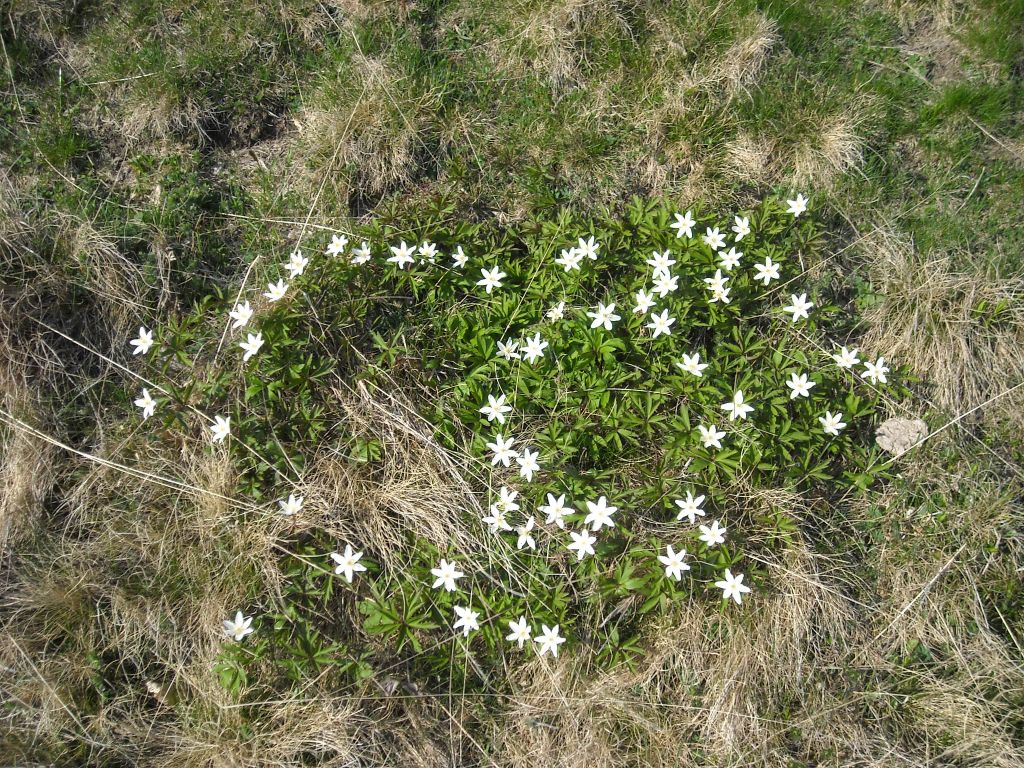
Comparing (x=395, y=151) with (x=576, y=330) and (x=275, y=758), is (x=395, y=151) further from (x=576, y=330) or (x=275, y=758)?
(x=275, y=758)

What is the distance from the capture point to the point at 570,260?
3473 mm

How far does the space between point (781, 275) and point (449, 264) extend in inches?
65.3

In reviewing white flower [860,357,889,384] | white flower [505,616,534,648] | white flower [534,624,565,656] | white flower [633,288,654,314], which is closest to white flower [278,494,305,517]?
white flower [505,616,534,648]

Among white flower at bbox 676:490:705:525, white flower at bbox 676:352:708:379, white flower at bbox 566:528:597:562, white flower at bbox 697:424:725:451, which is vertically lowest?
white flower at bbox 566:528:597:562

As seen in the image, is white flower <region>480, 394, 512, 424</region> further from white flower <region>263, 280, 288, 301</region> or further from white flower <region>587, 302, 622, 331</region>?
white flower <region>263, 280, 288, 301</region>

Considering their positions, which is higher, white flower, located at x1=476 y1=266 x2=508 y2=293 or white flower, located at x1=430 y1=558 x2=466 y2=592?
white flower, located at x1=476 y1=266 x2=508 y2=293

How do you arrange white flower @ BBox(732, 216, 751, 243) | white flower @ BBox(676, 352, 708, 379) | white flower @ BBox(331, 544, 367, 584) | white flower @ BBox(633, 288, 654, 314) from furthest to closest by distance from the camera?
white flower @ BBox(732, 216, 751, 243) → white flower @ BBox(633, 288, 654, 314) → white flower @ BBox(676, 352, 708, 379) → white flower @ BBox(331, 544, 367, 584)

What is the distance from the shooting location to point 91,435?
355 centimetres

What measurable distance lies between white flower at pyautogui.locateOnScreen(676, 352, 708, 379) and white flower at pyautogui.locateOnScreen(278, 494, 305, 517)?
1723 millimetres

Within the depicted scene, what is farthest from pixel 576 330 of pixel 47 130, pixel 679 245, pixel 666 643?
pixel 47 130

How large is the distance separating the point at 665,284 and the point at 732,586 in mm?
1324

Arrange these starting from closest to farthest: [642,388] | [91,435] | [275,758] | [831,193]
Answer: [275,758]
[642,388]
[91,435]
[831,193]

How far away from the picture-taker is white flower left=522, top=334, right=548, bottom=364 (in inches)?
129

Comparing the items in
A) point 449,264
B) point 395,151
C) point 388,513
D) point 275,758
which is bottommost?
point 275,758
